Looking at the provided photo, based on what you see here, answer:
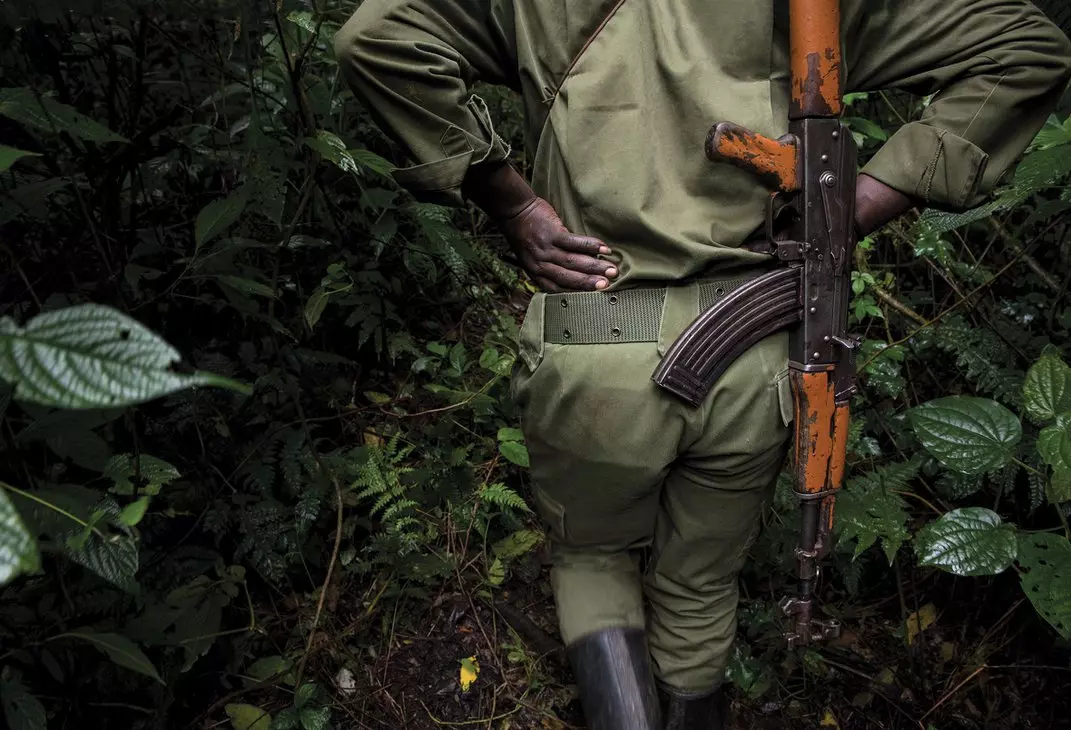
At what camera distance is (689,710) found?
218 cm

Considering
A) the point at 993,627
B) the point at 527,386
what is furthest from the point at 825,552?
the point at 993,627

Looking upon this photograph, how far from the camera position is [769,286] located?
5.83 feet

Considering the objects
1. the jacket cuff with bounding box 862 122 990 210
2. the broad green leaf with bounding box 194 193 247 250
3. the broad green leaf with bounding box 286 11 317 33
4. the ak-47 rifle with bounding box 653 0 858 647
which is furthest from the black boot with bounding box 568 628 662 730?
the broad green leaf with bounding box 286 11 317 33

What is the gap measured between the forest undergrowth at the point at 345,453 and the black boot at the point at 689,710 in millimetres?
315

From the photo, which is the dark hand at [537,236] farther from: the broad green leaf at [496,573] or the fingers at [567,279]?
the broad green leaf at [496,573]

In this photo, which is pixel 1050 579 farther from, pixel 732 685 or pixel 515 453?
pixel 515 453

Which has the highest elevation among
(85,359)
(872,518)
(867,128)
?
(85,359)

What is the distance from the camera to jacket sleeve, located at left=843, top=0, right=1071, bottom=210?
1.74m

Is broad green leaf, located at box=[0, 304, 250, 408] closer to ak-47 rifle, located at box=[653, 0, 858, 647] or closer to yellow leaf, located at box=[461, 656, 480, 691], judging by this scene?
ak-47 rifle, located at box=[653, 0, 858, 647]

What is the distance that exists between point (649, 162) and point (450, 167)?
18.3 inches

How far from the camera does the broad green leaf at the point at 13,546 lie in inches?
29.6

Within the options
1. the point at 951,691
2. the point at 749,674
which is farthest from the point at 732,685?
the point at 951,691

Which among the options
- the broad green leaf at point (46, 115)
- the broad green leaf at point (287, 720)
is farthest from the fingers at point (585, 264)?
the broad green leaf at point (287, 720)

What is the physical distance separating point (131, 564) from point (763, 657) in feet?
6.47
